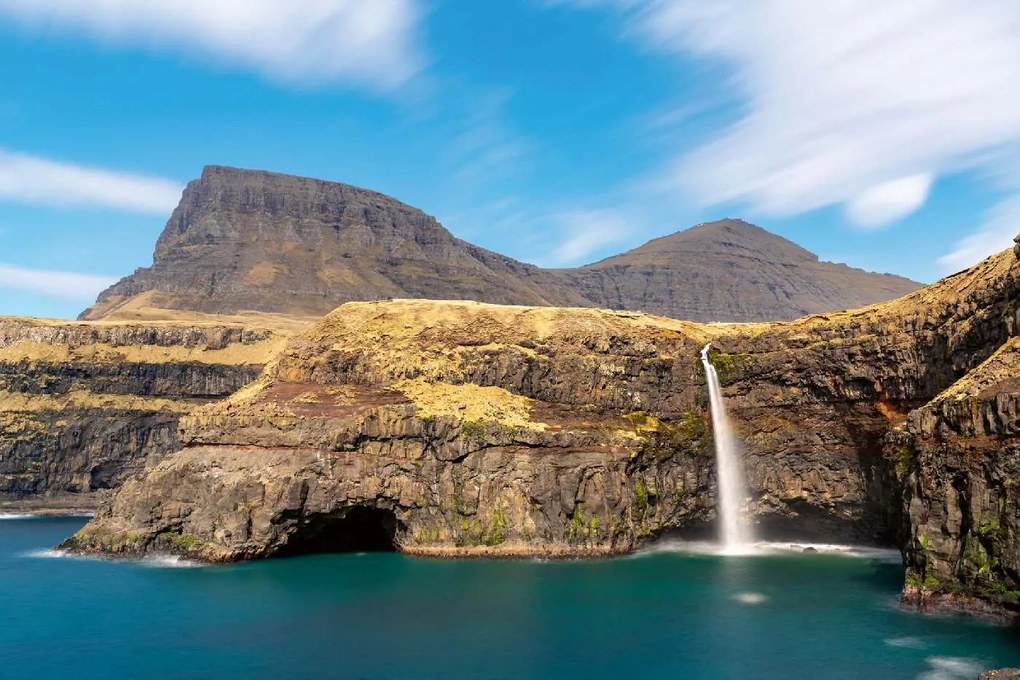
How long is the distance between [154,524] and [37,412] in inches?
3916

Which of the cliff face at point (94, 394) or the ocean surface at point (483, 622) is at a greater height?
the cliff face at point (94, 394)

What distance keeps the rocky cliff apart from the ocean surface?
17.2ft

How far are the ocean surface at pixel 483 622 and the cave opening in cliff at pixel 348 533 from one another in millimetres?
5118

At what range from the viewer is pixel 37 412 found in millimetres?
149500

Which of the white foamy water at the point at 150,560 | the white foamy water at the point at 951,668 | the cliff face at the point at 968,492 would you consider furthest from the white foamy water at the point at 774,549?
the white foamy water at the point at 150,560

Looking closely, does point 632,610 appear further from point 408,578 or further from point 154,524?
point 154,524

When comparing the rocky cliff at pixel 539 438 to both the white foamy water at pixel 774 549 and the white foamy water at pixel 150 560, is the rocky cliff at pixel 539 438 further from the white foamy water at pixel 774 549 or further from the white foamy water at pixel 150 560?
Result: the white foamy water at pixel 774 549

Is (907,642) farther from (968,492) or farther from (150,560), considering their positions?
(150,560)

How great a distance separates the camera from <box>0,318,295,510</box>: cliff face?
145125 mm

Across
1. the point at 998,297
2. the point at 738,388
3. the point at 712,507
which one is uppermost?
the point at 998,297

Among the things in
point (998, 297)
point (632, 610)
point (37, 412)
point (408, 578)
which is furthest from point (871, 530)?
point (37, 412)

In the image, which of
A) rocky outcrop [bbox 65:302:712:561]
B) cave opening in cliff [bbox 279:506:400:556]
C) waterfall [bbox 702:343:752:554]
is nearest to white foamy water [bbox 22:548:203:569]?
rocky outcrop [bbox 65:302:712:561]

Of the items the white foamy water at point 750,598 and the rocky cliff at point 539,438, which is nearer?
the white foamy water at point 750,598

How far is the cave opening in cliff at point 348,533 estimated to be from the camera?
72.4 m
